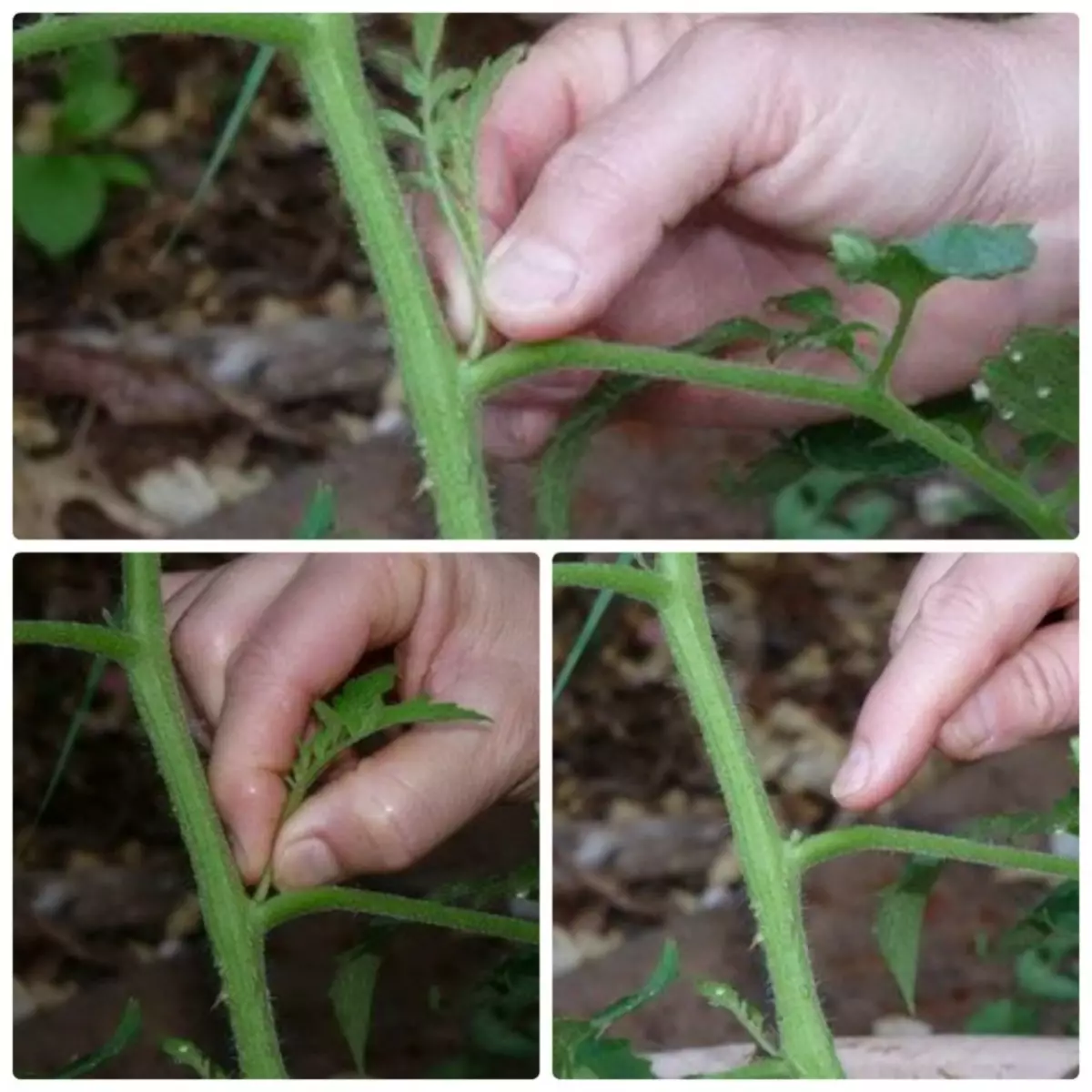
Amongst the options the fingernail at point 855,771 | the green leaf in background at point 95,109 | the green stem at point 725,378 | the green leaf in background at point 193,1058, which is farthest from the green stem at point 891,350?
the green leaf in background at point 95,109

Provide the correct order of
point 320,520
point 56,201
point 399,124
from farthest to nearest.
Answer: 1. point 56,201
2. point 320,520
3. point 399,124

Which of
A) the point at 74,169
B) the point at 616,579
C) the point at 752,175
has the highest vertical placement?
the point at 74,169

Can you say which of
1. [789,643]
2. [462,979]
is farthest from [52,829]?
[789,643]

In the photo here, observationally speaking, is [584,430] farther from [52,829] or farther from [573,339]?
[52,829]

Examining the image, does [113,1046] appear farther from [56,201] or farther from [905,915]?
[56,201]

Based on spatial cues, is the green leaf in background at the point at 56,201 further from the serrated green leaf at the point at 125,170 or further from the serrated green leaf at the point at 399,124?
the serrated green leaf at the point at 399,124

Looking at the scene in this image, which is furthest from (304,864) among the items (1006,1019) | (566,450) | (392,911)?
(1006,1019)
